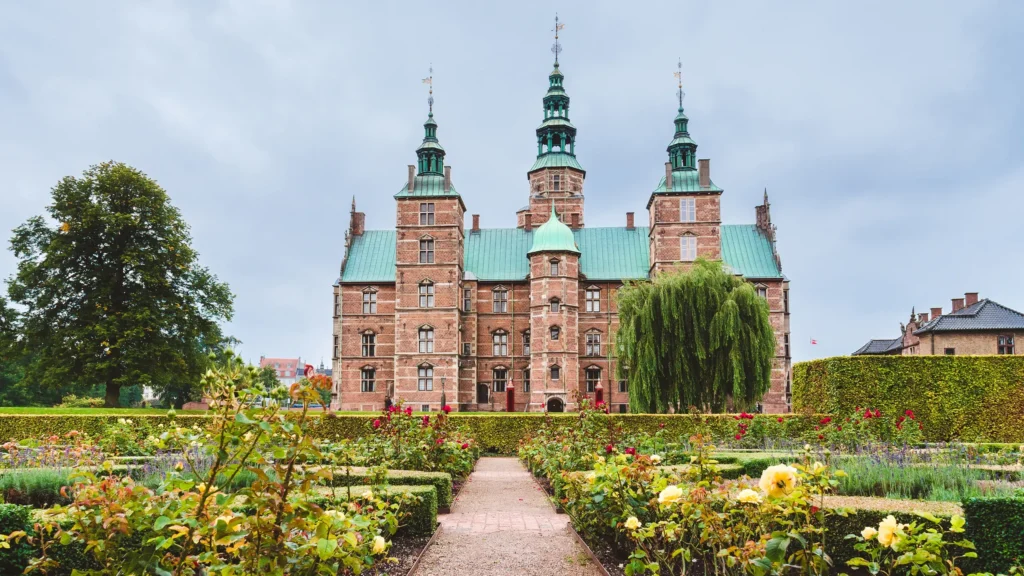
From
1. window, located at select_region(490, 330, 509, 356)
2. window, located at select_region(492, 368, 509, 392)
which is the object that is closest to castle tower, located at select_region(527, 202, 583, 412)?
window, located at select_region(492, 368, 509, 392)

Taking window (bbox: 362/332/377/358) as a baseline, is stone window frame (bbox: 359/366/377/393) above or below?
below

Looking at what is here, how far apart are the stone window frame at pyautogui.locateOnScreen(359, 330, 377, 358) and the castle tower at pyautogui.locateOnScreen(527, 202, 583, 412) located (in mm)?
8567

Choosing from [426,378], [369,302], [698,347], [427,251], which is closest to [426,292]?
[427,251]

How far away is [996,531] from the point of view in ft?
21.2

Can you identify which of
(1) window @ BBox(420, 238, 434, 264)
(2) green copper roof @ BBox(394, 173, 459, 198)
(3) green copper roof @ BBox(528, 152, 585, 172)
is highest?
(3) green copper roof @ BBox(528, 152, 585, 172)

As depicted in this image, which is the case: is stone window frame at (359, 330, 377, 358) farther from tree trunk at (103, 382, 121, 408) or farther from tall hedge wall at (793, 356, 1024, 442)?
tall hedge wall at (793, 356, 1024, 442)

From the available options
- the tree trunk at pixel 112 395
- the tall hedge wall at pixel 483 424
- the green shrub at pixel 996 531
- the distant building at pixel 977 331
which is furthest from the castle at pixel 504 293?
the green shrub at pixel 996 531

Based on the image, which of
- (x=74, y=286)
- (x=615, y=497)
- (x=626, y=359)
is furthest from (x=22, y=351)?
(x=615, y=497)

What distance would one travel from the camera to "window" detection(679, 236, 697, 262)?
37.8 meters

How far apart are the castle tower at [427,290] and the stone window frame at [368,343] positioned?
2.06 m

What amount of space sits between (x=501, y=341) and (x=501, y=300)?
7.24 ft

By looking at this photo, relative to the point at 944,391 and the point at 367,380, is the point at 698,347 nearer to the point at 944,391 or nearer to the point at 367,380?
the point at 944,391

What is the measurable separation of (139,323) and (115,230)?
142 inches

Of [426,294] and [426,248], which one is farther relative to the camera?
[426,248]
